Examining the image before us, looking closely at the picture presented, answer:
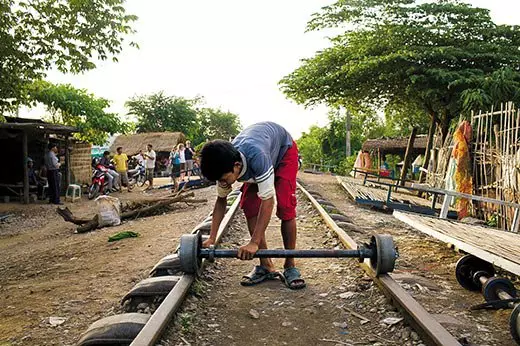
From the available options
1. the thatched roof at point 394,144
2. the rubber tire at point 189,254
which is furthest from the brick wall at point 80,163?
the rubber tire at point 189,254

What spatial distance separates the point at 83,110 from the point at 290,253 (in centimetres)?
2533

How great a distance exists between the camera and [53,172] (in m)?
14.2

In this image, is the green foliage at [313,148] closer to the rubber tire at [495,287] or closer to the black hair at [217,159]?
the rubber tire at [495,287]

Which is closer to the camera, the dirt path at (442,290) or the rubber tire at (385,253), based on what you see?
the dirt path at (442,290)

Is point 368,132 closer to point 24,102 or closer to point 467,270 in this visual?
point 24,102

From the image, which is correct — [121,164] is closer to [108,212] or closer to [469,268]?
[108,212]

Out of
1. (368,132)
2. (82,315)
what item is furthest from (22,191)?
(368,132)

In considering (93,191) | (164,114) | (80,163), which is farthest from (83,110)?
(164,114)

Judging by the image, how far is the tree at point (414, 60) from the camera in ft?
43.4

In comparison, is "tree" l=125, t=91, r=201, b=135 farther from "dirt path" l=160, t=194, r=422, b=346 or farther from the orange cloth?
"dirt path" l=160, t=194, r=422, b=346

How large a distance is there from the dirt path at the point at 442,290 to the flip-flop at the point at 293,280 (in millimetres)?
1000

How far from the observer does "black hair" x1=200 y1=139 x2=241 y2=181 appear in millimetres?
3287

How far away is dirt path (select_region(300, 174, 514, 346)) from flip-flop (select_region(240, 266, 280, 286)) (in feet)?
3.92

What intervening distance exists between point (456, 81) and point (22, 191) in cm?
1345
